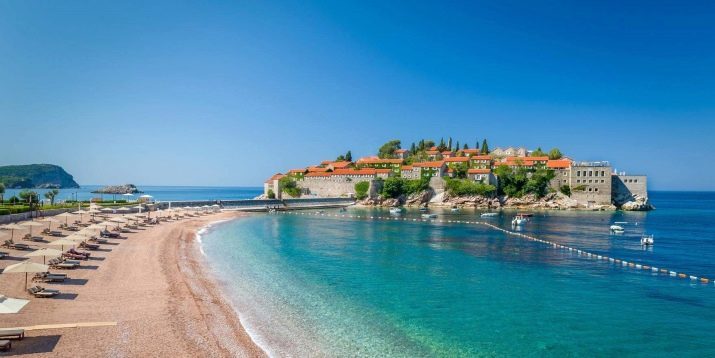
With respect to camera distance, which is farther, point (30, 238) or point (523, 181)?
point (523, 181)

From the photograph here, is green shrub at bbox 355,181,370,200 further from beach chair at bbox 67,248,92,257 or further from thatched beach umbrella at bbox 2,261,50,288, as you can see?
thatched beach umbrella at bbox 2,261,50,288

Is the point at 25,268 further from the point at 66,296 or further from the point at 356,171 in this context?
the point at 356,171

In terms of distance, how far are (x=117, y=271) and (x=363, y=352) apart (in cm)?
1419

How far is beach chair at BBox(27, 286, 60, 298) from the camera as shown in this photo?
585 inches

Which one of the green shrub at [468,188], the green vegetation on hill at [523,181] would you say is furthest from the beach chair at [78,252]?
the green vegetation on hill at [523,181]

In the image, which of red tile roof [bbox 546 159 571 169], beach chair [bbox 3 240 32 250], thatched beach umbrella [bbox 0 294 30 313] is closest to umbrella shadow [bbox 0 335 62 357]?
thatched beach umbrella [bbox 0 294 30 313]

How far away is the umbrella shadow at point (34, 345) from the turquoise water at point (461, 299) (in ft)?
18.0

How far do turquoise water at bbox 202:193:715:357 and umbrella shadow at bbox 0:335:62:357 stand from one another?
5.48 meters

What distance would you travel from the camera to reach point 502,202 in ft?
292

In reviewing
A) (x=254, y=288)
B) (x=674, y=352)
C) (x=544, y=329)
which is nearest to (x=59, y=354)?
(x=254, y=288)

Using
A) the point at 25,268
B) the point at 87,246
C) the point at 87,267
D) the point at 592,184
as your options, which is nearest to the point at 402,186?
the point at 592,184

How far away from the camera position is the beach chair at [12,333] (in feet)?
34.5

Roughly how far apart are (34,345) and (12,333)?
24.4 inches

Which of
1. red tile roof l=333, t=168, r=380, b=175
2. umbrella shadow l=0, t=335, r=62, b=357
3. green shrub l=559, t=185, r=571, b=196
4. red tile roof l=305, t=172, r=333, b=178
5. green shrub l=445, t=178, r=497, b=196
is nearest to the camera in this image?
umbrella shadow l=0, t=335, r=62, b=357
